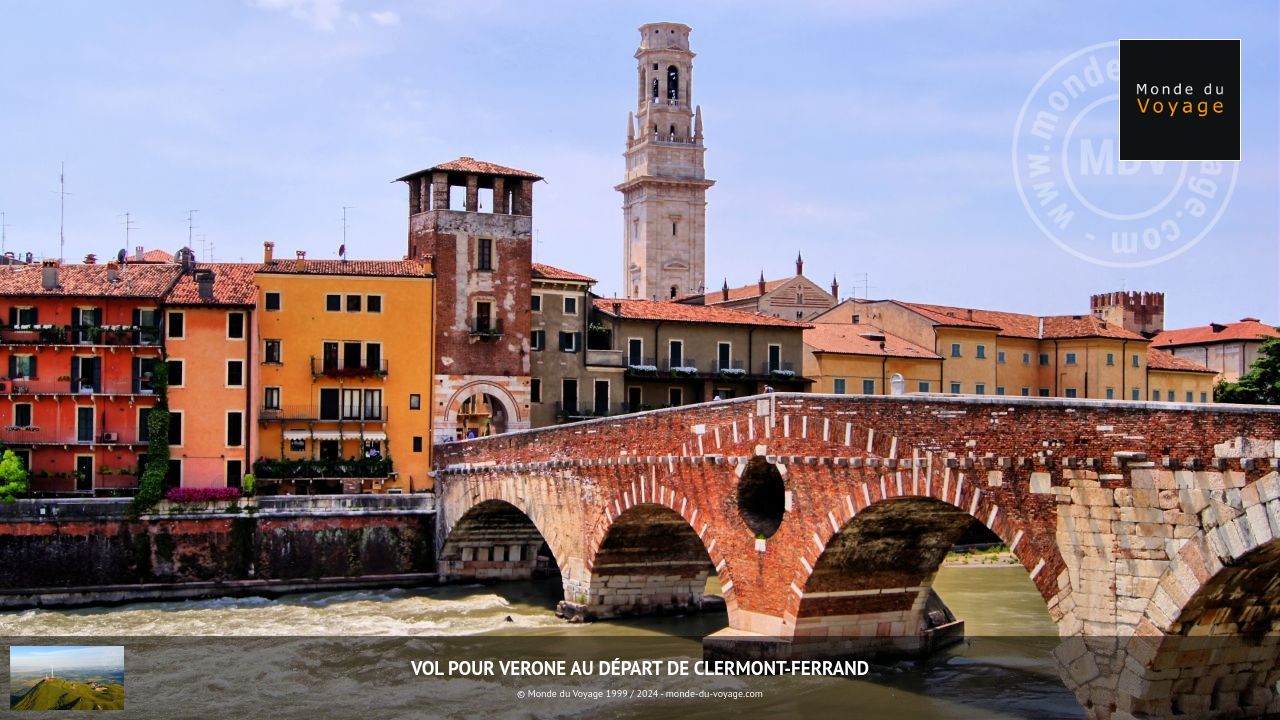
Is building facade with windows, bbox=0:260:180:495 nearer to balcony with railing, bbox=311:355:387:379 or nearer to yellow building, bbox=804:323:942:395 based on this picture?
balcony with railing, bbox=311:355:387:379

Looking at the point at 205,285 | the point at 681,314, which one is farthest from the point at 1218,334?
the point at 205,285

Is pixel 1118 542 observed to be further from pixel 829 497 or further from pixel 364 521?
pixel 364 521

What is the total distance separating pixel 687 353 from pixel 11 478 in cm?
2590

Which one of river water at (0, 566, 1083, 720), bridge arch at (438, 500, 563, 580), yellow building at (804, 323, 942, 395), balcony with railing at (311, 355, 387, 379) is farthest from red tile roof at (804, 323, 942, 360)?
balcony with railing at (311, 355, 387, 379)

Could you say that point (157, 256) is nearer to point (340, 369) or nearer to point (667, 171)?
point (340, 369)

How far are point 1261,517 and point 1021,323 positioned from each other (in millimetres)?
51895

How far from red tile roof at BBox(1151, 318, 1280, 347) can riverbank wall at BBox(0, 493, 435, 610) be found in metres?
45.9

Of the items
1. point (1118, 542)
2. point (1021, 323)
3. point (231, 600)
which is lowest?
point (231, 600)

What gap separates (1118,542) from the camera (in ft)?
70.5

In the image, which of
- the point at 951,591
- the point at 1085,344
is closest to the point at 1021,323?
the point at 1085,344

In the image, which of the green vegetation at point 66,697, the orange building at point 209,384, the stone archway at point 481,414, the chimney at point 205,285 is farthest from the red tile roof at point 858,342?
the green vegetation at point 66,697

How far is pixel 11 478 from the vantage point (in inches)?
1800

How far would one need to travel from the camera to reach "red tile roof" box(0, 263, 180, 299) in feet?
161

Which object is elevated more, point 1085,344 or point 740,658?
point 1085,344
